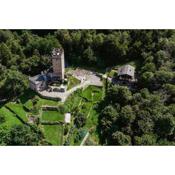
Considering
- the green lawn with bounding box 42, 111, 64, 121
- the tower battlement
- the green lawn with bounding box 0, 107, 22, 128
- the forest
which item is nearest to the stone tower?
the tower battlement

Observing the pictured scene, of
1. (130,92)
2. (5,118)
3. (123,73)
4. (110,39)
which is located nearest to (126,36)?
(110,39)

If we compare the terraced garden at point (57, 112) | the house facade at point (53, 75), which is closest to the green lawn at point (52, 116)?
the terraced garden at point (57, 112)

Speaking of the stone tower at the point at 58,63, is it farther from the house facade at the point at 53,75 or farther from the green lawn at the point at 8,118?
the green lawn at the point at 8,118

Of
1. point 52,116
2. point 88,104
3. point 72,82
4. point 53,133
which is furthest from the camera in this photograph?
point 72,82

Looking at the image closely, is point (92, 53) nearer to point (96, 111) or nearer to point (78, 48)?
point (78, 48)

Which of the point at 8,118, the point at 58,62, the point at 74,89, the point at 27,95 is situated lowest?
the point at 8,118

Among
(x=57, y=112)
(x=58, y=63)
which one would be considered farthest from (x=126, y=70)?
(x=57, y=112)

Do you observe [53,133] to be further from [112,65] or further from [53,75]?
[112,65]
